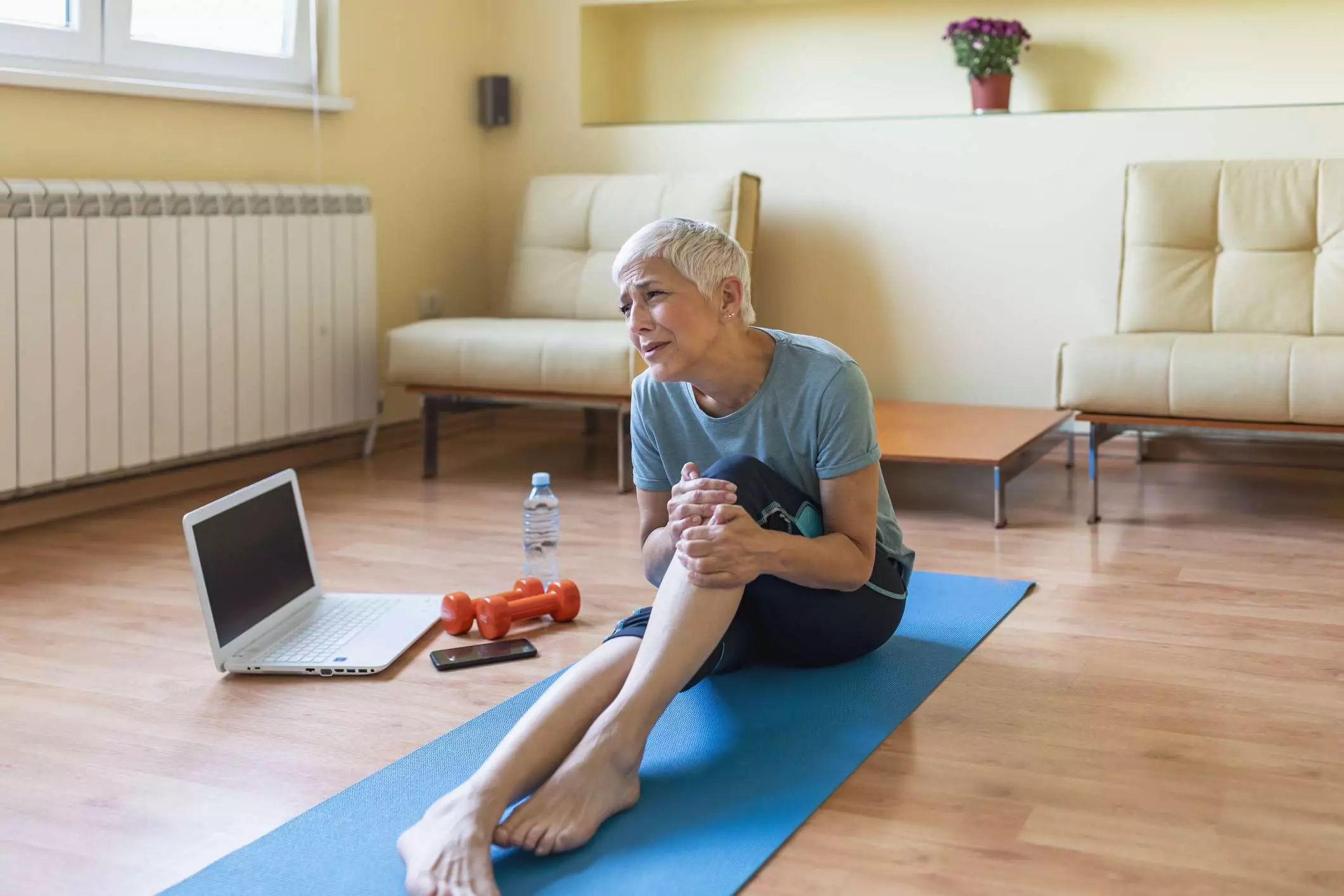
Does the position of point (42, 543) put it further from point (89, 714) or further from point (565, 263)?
point (565, 263)

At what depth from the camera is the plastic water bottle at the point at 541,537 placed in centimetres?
282

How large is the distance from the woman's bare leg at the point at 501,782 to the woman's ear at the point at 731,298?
45cm

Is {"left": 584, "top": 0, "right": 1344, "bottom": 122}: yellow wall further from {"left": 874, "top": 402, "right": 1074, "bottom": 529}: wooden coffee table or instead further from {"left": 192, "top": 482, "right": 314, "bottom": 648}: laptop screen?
{"left": 192, "top": 482, "right": 314, "bottom": 648}: laptop screen

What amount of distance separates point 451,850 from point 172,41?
293 centimetres

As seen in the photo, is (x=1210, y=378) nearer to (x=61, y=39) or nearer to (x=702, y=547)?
(x=702, y=547)

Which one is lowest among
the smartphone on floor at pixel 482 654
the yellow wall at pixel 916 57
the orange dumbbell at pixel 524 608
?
the smartphone on floor at pixel 482 654

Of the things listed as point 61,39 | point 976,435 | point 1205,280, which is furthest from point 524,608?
point 1205,280

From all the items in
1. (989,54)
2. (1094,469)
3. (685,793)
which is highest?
(989,54)

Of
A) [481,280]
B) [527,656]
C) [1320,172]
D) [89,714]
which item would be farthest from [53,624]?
[1320,172]

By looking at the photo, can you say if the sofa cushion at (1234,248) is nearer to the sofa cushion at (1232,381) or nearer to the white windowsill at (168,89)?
the sofa cushion at (1232,381)

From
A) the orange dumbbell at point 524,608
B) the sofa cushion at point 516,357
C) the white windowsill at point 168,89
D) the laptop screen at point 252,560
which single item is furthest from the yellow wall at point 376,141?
the orange dumbbell at point 524,608

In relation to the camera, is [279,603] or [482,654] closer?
[482,654]

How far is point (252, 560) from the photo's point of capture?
240 centimetres

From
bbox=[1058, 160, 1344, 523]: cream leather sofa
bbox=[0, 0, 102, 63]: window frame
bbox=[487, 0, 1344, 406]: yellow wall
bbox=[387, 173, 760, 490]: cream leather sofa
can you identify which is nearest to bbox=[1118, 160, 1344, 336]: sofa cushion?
bbox=[1058, 160, 1344, 523]: cream leather sofa
